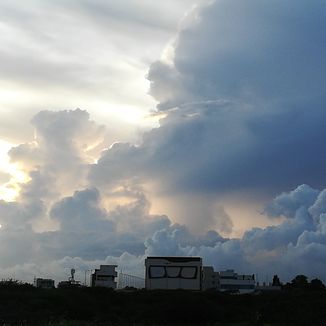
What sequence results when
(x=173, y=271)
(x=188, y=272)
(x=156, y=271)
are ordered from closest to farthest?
1. (x=173, y=271)
2. (x=188, y=272)
3. (x=156, y=271)

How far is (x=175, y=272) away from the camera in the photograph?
5481 centimetres

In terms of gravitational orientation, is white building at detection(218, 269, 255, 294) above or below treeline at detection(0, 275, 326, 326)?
above

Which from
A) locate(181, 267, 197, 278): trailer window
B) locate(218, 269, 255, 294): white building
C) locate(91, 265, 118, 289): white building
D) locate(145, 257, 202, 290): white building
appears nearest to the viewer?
locate(145, 257, 202, 290): white building

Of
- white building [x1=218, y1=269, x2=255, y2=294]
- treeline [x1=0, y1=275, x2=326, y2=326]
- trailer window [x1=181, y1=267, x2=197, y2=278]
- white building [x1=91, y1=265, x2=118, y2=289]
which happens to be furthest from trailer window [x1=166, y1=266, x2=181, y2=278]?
white building [x1=218, y1=269, x2=255, y2=294]

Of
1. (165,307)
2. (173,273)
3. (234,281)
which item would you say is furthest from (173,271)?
(234,281)

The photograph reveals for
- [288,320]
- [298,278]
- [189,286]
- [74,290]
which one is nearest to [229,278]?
[298,278]

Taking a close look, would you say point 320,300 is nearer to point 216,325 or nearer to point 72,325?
point 216,325

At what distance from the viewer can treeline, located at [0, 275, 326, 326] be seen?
122ft

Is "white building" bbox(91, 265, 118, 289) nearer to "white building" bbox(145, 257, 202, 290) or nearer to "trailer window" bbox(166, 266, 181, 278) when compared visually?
"white building" bbox(145, 257, 202, 290)

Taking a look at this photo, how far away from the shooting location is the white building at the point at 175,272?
54.5m

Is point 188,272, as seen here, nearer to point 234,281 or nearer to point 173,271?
point 173,271

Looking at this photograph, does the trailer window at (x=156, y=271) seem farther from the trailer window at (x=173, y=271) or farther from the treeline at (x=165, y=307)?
the treeline at (x=165, y=307)

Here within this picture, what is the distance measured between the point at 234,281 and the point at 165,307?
8095 cm

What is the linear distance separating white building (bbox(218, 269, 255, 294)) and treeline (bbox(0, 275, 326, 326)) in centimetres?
6318
